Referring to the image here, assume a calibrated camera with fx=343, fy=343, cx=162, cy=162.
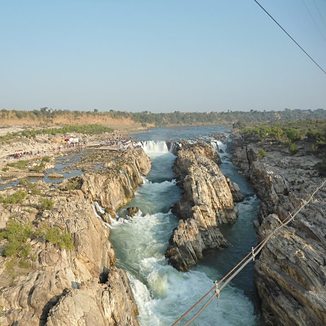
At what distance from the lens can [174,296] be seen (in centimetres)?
2144

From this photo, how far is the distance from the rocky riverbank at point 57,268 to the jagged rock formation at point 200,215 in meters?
5.16

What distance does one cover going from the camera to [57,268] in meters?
17.9

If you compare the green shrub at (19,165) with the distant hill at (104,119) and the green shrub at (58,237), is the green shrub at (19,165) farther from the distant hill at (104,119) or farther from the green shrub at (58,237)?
the distant hill at (104,119)

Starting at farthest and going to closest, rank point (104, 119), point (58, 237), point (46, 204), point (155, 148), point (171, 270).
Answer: point (104, 119)
point (155, 148)
point (46, 204)
point (171, 270)
point (58, 237)

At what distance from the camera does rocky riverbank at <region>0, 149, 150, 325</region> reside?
1497 cm

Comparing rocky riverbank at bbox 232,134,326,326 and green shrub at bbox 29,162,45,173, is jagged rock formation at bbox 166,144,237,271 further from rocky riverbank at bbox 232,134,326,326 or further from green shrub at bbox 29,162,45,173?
green shrub at bbox 29,162,45,173

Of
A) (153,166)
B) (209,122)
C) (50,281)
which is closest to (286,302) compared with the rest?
(50,281)

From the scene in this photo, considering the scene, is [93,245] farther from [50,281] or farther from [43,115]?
[43,115]

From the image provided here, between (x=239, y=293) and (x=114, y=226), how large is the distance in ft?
45.4

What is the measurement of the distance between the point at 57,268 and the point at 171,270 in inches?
343

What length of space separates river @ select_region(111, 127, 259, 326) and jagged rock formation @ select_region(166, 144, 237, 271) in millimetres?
727

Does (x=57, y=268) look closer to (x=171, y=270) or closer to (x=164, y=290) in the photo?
(x=164, y=290)

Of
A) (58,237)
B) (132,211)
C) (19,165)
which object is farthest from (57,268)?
(19,165)

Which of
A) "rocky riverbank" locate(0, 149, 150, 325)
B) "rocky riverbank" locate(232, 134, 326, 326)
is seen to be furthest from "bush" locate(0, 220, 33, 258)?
"rocky riverbank" locate(232, 134, 326, 326)
